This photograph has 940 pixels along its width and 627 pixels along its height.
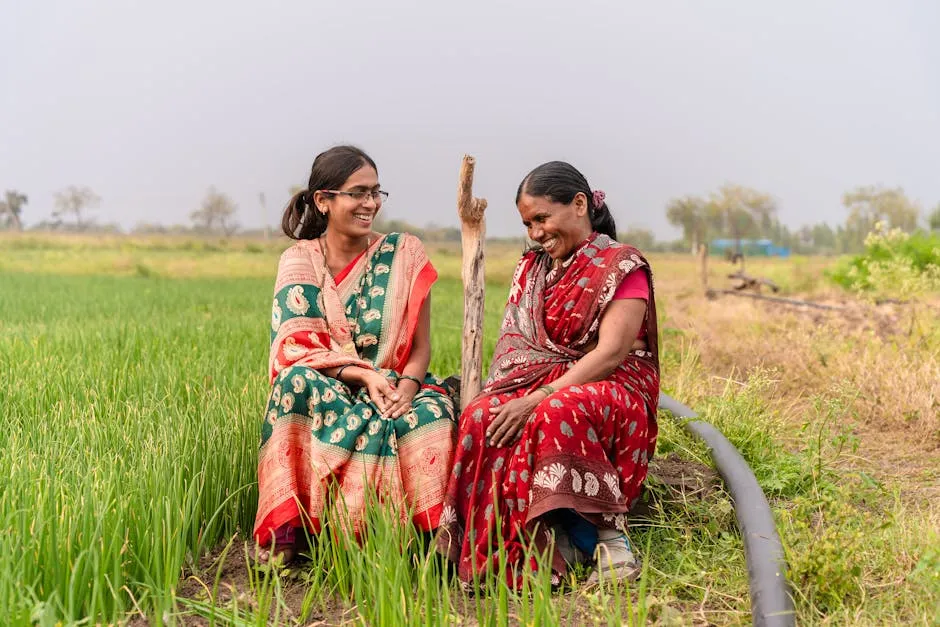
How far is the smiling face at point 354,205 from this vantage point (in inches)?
125

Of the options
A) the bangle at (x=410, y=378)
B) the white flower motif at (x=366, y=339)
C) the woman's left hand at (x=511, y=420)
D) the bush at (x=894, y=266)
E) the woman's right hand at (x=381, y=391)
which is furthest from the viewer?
the bush at (x=894, y=266)

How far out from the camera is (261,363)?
532 cm

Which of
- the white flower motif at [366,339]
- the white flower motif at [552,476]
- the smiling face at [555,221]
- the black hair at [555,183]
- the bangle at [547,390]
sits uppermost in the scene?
the black hair at [555,183]

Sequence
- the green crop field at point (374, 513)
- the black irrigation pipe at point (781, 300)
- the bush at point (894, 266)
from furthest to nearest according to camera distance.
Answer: the black irrigation pipe at point (781, 300), the bush at point (894, 266), the green crop field at point (374, 513)

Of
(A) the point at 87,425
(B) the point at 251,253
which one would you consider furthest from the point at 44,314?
(B) the point at 251,253

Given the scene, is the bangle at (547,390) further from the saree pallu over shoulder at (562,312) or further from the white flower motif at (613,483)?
the white flower motif at (613,483)

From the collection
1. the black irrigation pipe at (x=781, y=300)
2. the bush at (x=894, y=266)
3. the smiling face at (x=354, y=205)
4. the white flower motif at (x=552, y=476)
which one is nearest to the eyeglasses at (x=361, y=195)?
the smiling face at (x=354, y=205)

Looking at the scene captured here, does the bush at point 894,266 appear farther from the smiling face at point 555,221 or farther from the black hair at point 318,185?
the black hair at point 318,185

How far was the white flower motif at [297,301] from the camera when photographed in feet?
10.5

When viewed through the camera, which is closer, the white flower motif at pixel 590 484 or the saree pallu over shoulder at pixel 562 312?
the white flower motif at pixel 590 484

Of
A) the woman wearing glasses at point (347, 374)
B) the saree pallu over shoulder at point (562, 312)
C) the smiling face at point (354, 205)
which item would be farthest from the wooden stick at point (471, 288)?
the smiling face at point (354, 205)

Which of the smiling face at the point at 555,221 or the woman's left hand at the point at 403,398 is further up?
the smiling face at the point at 555,221

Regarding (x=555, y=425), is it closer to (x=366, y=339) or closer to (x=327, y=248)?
(x=366, y=339)

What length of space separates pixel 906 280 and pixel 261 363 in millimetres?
4374
